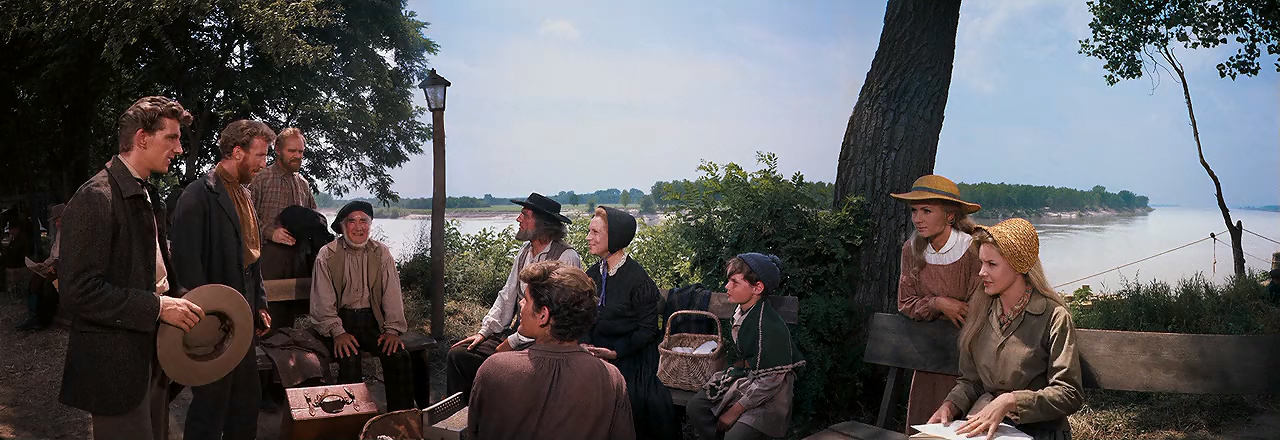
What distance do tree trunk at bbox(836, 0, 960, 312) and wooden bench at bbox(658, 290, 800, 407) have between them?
1.23 meters

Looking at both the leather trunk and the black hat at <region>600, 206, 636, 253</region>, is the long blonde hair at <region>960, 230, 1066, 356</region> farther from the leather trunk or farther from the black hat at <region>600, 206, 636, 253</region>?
the leather trunk

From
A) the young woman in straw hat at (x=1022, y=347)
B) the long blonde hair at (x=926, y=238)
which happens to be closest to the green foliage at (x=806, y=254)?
the long blonde hair at (x=926, y=238)

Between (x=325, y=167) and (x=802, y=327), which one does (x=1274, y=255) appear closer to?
(x=802, y=327)

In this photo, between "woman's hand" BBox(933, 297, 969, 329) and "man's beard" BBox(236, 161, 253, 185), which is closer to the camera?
"woman's hand" BBox(933, 297, 969, 329)

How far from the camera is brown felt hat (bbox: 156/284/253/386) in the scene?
3.74 meters

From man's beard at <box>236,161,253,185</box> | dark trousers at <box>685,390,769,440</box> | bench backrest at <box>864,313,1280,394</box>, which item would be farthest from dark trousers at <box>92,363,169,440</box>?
bench backrest at <box>864,313,1280,394</box>

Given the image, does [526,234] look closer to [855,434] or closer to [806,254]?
[806,254]

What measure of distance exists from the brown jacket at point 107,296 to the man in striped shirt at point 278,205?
2485 millimetres

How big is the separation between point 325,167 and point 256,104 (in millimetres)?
2116

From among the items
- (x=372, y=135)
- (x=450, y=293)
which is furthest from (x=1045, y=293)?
(x=372, y=135)

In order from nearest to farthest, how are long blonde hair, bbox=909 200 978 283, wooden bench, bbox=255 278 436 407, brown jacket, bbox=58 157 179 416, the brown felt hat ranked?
brown jacket, bbox=58 157 179 416, the brown felt hat, long blonde hair, bbox=909 200 978 283, wooden bench, bbox=255 278 436 407

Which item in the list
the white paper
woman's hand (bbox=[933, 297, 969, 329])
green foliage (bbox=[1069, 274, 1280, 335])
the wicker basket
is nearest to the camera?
the white paper

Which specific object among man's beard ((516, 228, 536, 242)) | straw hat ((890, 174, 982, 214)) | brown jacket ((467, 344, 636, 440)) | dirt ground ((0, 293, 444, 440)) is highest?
straw hat ((890, 174, 982, 214))

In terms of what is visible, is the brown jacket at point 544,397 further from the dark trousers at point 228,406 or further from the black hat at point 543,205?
the black hat at point 543,205
